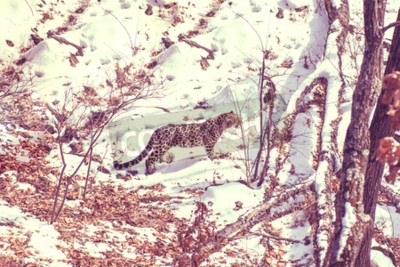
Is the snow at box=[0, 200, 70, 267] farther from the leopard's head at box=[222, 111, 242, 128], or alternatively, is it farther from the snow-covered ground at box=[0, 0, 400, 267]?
the leopard's head at box=[222, 111, 242, 128]

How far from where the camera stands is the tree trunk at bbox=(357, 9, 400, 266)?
477cm

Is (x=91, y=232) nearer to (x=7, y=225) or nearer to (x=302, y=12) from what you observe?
(x=7, y=225)

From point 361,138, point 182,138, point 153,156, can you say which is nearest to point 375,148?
point 361,138

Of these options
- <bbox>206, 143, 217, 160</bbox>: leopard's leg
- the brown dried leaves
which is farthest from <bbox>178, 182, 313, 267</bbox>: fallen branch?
<bbox>206, 143, 217, 160</bbox>: leopard's leg

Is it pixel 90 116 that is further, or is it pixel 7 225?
pixel 90 116

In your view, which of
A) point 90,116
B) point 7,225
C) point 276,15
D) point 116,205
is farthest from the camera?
point 276,15

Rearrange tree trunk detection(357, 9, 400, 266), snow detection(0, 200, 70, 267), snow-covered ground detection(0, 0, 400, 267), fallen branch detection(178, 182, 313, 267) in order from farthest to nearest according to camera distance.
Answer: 1. snow-covered ground detection(0, 0, 400, 267)
2. snow detection(0, 200, 70, 267)
3. fallen branch detection(178, 182, 313, 267)
4. tree trunk detection(357, 9, 400, 266)

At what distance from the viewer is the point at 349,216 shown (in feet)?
14.6

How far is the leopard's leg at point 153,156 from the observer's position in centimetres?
1045

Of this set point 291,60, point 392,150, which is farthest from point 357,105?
point 291,60

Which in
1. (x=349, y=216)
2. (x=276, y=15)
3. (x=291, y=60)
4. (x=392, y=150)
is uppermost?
(x=276, y=15)

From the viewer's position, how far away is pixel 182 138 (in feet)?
34.5

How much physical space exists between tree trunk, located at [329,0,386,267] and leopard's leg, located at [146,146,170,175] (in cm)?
609

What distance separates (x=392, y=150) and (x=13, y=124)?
1035cm
